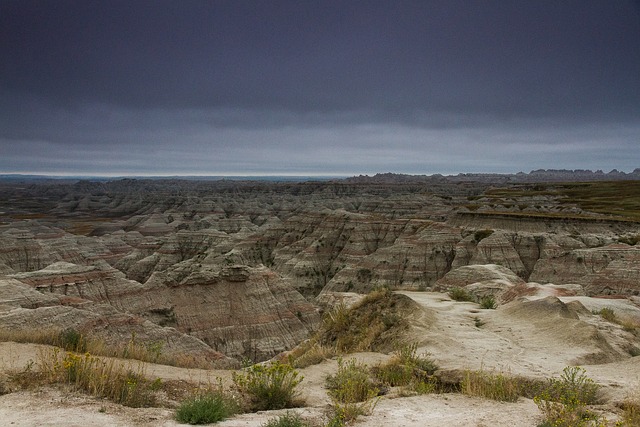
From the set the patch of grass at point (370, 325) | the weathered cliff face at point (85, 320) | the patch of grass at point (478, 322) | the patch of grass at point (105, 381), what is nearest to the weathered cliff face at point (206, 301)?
the weathered cliff face at point (85, 320)

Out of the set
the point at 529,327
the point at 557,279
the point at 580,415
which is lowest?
the point at 557,279

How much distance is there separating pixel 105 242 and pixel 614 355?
240 feet

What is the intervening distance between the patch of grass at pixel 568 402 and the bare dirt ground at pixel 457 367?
21 centimetres

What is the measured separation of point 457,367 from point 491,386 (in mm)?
1283

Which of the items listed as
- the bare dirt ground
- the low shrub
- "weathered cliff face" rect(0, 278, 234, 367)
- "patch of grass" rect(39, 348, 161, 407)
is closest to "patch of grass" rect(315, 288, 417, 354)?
the bare dirt ground

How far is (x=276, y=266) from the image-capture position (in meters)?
66.8

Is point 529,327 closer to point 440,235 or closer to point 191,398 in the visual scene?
point 191,398

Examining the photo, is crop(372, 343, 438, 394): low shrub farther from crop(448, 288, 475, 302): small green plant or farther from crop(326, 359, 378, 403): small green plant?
crop(448, 288, 475, 302): small green plant

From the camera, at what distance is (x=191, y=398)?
20.7 ft

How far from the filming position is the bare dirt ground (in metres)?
5.79

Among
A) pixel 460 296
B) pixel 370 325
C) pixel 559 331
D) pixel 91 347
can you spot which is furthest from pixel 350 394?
pixel 460 296

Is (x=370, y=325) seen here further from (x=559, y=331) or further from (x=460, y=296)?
(x=460, y=296)

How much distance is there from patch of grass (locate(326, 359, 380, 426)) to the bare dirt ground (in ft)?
0.49

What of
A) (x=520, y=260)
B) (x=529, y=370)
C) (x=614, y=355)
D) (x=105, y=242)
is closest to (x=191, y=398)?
(x=529, y=370)
